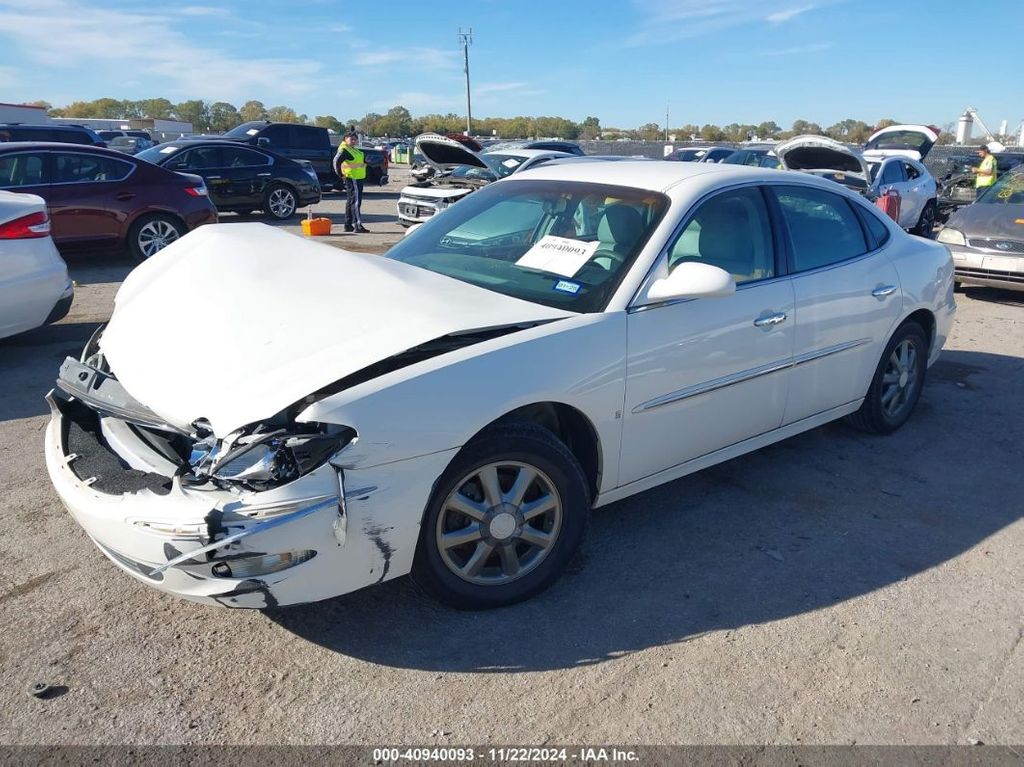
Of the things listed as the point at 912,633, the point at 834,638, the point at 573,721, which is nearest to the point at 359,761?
the point at 573,721

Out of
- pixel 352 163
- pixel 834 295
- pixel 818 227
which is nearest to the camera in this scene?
pixel 834 295

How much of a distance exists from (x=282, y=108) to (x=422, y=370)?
104 metres

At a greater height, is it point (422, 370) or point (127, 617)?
point (422, 370)

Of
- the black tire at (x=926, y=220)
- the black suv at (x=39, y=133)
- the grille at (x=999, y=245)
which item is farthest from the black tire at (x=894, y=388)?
the black suv at (x=39, y=133)

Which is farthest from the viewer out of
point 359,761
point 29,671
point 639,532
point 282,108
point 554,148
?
point 282,108

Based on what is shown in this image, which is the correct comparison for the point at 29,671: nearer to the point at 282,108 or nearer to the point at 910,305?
the point at 910,305

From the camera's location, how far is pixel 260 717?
255 cm

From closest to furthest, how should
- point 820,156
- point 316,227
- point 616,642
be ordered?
point 616,642
point 820,156
point 316,227

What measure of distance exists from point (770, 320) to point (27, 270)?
5113 millimetres

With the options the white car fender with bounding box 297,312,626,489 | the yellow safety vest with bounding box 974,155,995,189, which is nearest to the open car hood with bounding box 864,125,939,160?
the yellow safety vest with bounding box 974,155,995,189

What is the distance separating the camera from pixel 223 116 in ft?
314

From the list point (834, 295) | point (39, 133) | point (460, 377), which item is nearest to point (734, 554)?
point (834, 295)

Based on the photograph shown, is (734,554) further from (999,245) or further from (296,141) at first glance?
(296,141)

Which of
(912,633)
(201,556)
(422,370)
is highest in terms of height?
(422,370)
